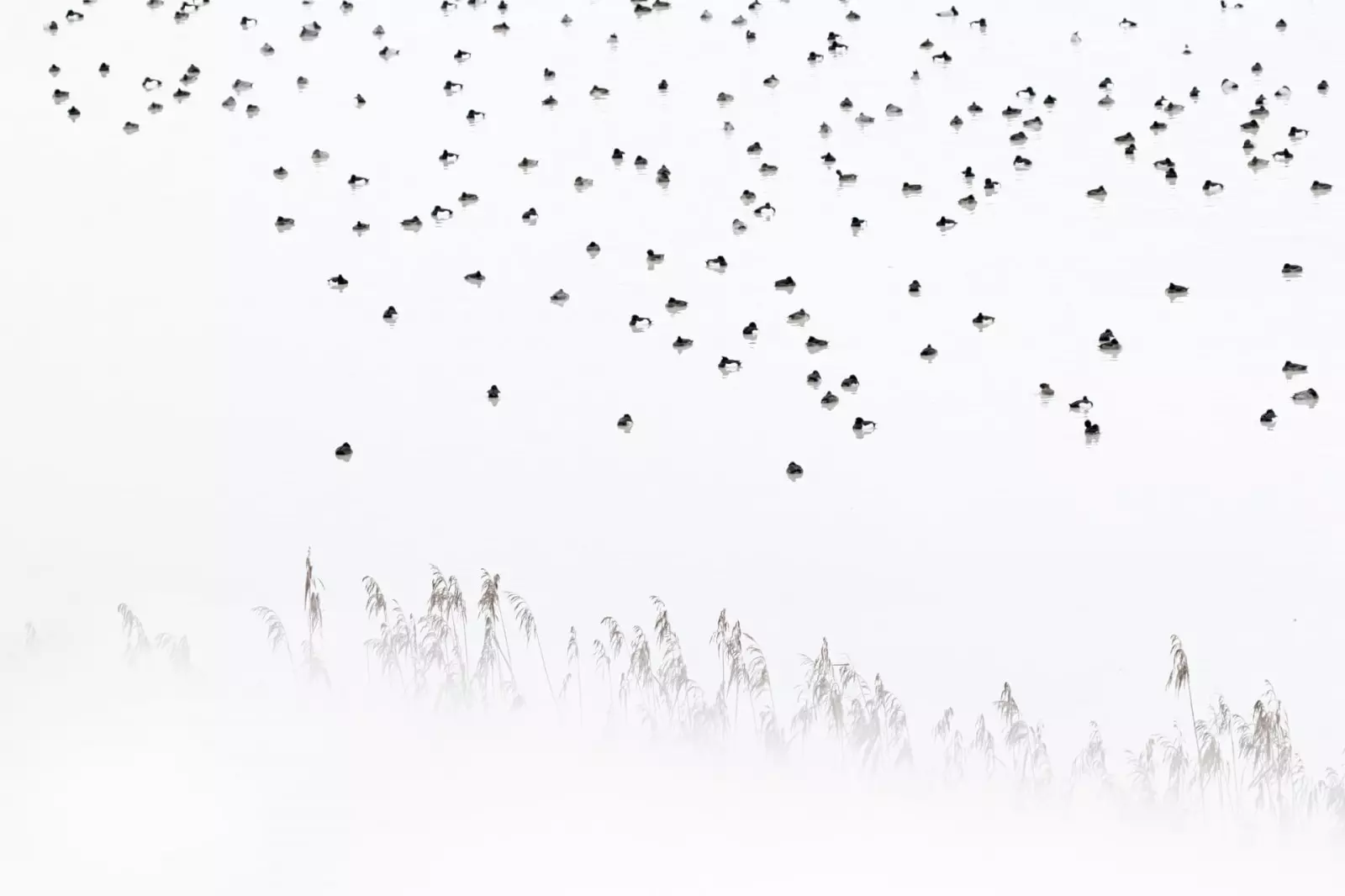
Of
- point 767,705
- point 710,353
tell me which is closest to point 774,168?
point 710,353

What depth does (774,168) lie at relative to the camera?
24969 mm

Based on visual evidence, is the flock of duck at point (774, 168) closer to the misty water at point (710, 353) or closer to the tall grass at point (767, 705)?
the misty water at point (710, 353)

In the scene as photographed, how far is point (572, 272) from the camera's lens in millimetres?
22203

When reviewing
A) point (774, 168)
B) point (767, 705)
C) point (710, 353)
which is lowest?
point (767, 705)

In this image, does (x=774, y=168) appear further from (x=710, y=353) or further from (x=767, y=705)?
(x=767, y=705)

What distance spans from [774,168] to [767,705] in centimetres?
1276

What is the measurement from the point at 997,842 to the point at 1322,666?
165 inches

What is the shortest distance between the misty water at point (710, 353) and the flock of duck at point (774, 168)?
0.55 ft

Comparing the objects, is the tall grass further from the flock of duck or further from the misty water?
the flock of duck

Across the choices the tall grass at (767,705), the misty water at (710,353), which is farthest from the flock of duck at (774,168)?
the tall grass at (767,705)

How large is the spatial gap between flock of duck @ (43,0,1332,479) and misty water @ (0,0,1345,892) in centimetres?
17

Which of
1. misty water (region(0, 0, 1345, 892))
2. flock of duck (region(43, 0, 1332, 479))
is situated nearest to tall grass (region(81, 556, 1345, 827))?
misty water (region(0, 0, 1345, 892))

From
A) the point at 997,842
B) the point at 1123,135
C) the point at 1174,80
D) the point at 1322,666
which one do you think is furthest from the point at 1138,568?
the point at 1174,80

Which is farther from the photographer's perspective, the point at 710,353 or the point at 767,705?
the point at 710,353
